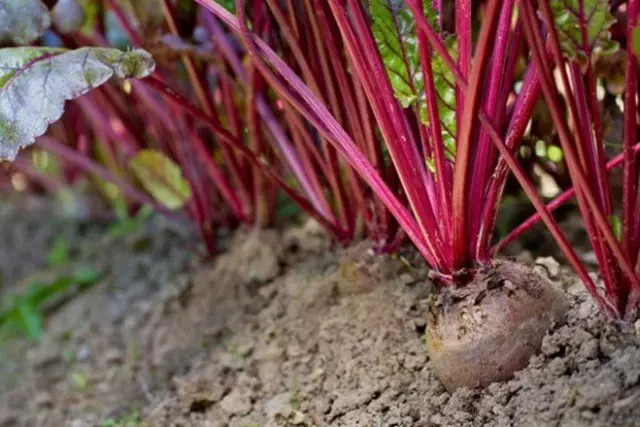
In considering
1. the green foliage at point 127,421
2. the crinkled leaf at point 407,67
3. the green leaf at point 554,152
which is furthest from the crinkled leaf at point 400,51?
the green foliage at point 127,421

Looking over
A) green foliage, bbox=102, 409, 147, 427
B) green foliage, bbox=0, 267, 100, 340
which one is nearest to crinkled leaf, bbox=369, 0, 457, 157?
green foliage, bbox=102, 409, 147, 427

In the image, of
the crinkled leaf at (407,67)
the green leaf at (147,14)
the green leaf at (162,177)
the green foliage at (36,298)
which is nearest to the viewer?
the crinkled leaf at (407,67)

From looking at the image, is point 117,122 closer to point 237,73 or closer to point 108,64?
point 237,73

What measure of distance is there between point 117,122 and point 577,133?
154cm

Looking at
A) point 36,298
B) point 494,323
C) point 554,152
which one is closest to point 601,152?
point 494,323

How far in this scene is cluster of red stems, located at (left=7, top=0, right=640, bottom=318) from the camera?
1.04m

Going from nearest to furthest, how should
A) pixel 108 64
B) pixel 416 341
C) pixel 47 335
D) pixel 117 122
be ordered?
pixel 108 64 < pixel 416 341 < pixel 47 335 < pixel 117 122

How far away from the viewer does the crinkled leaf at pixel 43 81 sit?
1157 millimetres

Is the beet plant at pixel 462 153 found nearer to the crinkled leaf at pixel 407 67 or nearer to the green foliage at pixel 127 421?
the crinkled leaf at pixel 407 67

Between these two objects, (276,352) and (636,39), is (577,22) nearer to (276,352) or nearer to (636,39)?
(636,39)

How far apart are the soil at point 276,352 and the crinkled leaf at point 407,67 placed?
0.92 ft

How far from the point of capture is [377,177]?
47.8 inches

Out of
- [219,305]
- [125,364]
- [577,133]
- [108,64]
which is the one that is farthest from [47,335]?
[577,133]

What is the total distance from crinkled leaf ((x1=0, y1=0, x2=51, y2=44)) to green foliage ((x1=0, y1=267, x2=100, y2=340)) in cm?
89
